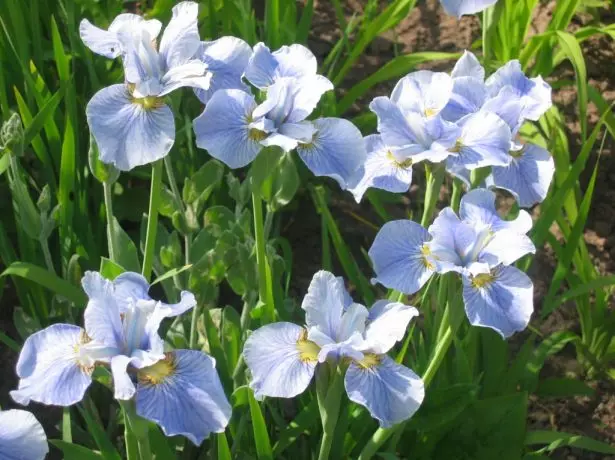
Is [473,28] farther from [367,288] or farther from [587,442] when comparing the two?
[587,442]

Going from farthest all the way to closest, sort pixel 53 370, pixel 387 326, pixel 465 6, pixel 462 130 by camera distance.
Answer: pixel 465 6, pixel 462 130, pixel 387 326, pixel 53 370

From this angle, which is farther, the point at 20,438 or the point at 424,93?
the point at 424,93

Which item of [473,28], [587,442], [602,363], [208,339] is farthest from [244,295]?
[473,28]

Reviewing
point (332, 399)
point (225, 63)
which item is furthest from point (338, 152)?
point (332, 399)

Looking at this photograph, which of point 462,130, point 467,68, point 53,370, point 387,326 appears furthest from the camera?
point 467,68

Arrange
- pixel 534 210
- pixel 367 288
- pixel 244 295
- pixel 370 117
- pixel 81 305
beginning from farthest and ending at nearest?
pixel 534 210
pixel 370 117
pixel 367 288
pixel 81 305
pixel 244 295

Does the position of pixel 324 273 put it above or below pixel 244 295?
above

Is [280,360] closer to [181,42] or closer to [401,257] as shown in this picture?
[401,257]
